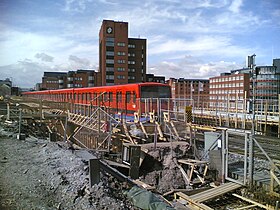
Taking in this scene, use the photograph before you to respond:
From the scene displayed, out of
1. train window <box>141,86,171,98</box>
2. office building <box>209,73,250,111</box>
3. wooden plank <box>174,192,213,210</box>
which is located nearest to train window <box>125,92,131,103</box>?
train window <box>141,86,171,98</box>

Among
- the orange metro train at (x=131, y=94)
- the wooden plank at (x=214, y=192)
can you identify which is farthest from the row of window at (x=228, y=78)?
the wooden plank at (x=214, y=192)

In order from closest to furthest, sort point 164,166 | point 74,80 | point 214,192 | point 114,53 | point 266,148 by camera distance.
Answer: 1. point 214,192
2. point 164,166
3. point 266,148
4. point 114,53
5. point 74,80

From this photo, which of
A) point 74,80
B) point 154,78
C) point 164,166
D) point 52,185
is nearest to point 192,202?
point 52,185

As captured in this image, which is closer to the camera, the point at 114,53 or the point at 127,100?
the point at 127,100

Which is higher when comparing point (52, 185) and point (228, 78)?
point (228, 78)

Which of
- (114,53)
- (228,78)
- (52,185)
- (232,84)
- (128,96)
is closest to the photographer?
(52,185)

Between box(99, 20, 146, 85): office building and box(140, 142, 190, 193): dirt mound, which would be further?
box(99, 20, 146, 85): office building

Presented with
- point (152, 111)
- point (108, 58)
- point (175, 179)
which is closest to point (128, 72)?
point (108, 58)

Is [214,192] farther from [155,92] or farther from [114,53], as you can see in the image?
[114,53]

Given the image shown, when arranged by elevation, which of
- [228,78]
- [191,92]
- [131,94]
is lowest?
[131,94]

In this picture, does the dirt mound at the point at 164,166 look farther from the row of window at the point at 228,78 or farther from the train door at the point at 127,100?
the row of window at the point at 228,78

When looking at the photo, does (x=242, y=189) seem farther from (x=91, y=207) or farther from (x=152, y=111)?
(x=152, y=111)

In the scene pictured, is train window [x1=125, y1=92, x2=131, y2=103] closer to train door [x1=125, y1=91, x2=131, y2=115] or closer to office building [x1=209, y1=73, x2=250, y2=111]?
train door [x1=125, y1=91, x2=131, y2=115]

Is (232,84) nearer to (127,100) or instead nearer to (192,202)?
(127,100)
